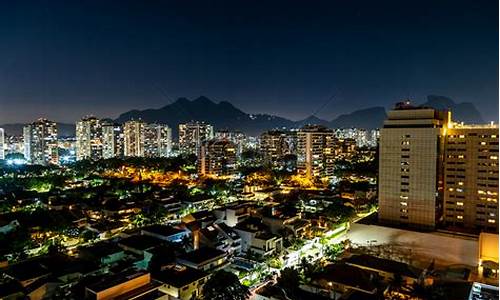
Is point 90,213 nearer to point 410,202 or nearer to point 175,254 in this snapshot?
point 175,254

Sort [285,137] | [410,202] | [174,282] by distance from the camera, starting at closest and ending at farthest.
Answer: [174,282] → [410,202] → [285,137]

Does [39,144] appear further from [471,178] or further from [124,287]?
[471,178]

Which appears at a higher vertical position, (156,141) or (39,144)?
(156,141)

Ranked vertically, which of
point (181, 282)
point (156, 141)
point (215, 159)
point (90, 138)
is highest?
point (90, 138)

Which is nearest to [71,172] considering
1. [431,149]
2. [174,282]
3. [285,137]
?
[285,137]

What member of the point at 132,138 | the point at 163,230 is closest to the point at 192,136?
the point at 132,138

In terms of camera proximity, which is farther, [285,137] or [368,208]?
[285,137]
